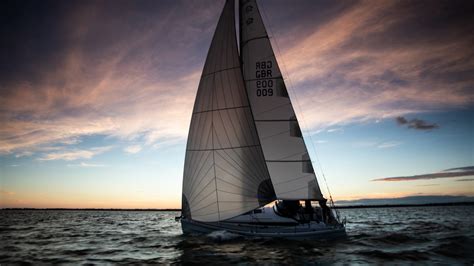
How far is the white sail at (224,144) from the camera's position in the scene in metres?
16.0

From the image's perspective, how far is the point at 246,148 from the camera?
52.9 ft

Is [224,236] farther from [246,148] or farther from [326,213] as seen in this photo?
[326,213]

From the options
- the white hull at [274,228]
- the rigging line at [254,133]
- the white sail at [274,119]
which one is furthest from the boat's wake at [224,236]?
the rigging line at [254,133]

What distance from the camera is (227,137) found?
1623 centimetres

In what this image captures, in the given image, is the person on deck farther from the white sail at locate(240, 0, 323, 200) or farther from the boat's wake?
the boat's wake

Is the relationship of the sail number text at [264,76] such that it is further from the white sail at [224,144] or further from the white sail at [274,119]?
the white sail at [224,144]

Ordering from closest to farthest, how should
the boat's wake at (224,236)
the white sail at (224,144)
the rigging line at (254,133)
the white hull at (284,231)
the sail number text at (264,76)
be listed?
the white hull at (284,231), the boat's wake at (224,236), the white sail at (224,144), the rigging line at (254,133), the sail number text at (264,76)

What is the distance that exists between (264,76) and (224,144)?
474cm

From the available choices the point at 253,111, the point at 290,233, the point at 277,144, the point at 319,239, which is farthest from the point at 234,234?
the point at 253,111

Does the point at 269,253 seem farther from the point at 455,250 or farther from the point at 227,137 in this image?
the point at 455,250

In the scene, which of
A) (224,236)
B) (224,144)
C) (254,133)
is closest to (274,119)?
(254,133)

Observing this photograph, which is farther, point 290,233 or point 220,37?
point 220,37

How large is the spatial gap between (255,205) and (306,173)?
358 centimetres

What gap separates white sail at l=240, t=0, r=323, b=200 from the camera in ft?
55.1
